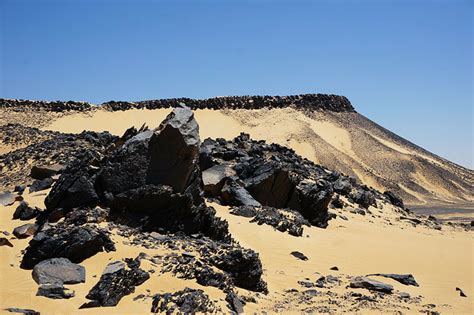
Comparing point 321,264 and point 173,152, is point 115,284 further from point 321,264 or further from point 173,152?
point 321,264

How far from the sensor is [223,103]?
5866 centimetres

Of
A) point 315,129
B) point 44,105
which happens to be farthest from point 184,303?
point 44,105

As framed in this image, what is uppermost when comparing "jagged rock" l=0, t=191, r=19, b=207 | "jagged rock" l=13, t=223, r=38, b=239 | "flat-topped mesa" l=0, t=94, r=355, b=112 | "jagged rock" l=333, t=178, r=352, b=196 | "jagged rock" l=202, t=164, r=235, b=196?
"flat-topped mesa" l=0, t=94, r=355, b=112

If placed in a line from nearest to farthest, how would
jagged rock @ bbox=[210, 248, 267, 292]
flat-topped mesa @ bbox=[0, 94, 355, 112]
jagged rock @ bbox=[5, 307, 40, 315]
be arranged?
jagged rock @ bbox=[5, 307, 40, 315] < jagged rock @ bbox=[210, 248, 267, 292] < flat-topped mesa @ bbox=[0, 94, 355, 112]

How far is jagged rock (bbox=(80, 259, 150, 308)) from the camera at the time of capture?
709 centimetres

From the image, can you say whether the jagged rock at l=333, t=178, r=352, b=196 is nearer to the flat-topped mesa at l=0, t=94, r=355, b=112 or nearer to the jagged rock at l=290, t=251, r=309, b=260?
the jagged rock at l=290, t=251, r=309, b=260

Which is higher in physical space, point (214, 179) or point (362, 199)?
point (362, 199)

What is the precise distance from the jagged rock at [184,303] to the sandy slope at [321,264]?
0.19 meters

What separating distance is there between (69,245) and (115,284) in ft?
4.84

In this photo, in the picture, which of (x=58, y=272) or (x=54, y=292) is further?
(x=58, y=272)

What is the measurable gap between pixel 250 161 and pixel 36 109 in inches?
1729

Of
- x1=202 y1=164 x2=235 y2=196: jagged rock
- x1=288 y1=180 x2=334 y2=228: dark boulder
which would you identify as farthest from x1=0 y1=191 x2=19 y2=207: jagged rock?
x1=288 y1=180 x2=334 y2=228: dark boulder

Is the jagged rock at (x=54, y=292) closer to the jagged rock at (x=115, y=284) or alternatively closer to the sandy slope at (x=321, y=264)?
the sandy slope at (x=321, y=264)

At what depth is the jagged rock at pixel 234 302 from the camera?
7566mm
